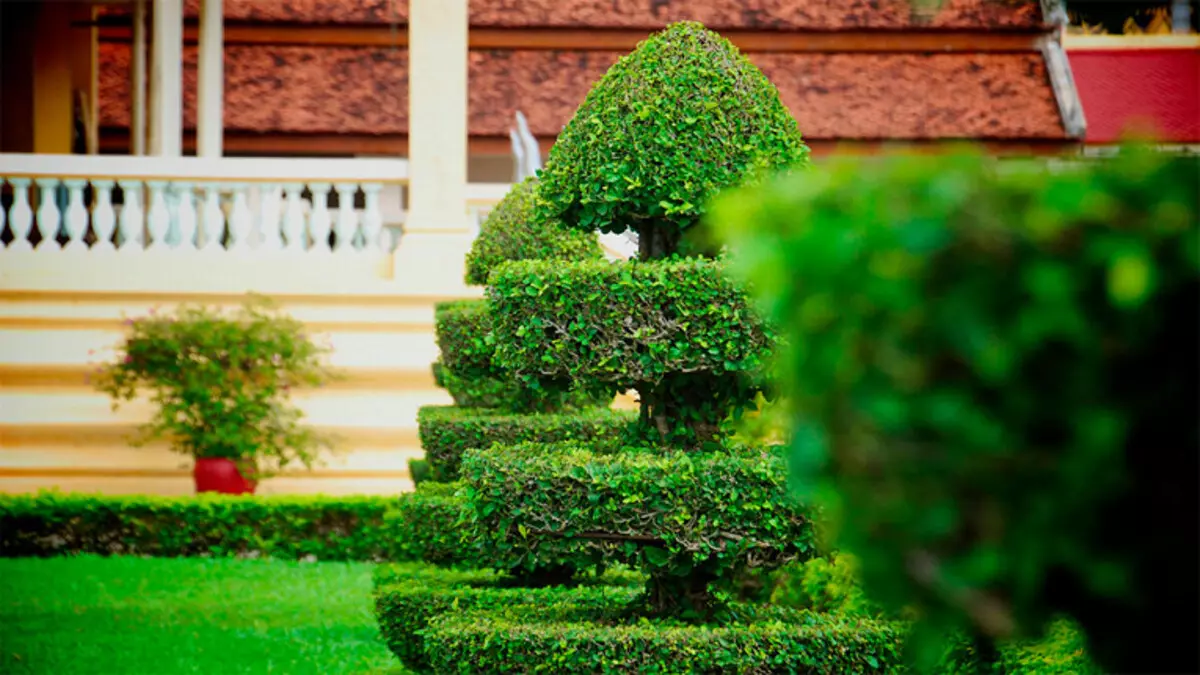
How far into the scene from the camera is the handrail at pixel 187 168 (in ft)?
44.0

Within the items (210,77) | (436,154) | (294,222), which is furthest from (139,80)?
(436,154)

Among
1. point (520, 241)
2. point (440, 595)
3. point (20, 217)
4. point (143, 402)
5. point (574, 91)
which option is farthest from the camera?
point (574, 91)

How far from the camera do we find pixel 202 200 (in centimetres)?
1384

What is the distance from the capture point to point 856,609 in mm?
7051

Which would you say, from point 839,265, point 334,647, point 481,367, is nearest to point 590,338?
point 481,367

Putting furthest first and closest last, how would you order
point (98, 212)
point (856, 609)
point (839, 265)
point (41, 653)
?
point (98, 212), point (41, 653), point (856, 609), point (839, 265)

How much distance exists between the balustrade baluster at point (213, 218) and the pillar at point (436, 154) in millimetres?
1593

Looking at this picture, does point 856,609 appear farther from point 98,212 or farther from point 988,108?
point 988,108

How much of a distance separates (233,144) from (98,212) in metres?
2.85

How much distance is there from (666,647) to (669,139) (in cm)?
175

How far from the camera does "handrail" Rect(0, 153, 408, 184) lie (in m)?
13.4

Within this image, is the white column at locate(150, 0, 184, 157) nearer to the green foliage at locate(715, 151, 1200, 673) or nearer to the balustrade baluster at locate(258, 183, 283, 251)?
the balustrade baluster at locate(258, 183, 283, 251)

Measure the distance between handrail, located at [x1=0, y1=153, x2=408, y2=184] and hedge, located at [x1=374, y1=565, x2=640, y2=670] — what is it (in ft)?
20.9

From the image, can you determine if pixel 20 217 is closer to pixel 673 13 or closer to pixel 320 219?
pixel 320 219
